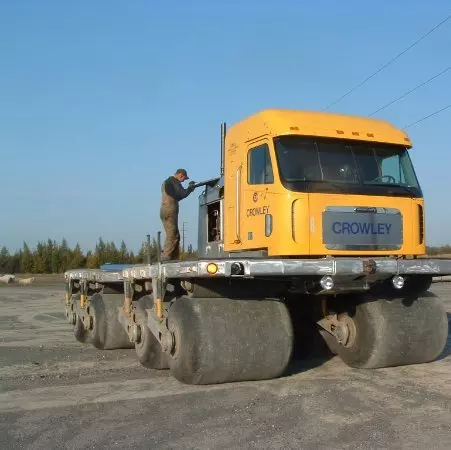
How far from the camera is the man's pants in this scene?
10.2m

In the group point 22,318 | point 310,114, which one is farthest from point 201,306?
point 22,318

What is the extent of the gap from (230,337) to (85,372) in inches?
103

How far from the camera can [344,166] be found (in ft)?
26.1

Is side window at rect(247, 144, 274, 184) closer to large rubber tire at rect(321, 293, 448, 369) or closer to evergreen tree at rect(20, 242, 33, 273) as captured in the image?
large rubber tire at rect(321, 293, 448, 369)

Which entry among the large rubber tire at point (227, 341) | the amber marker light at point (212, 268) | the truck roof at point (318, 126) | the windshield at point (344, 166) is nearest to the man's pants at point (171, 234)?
the truck roof at point (318, 126)

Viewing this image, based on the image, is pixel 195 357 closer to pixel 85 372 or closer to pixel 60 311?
pixel 85 372

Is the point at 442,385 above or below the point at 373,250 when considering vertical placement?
below

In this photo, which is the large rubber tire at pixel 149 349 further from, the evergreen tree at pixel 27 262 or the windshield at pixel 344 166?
the evergreen tree at pixel 27 262

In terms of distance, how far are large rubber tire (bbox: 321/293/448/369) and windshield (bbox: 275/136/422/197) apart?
1.54 metres

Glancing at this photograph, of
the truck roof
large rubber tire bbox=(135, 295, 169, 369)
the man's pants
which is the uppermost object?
the truck roof

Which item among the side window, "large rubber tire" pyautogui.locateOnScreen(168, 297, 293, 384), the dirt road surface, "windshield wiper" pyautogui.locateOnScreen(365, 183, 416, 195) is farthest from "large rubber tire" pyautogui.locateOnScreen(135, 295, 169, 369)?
"windshield wiper" pyautogui.locateOnScreen(365, 183, 416, 195)

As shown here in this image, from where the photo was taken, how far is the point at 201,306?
24.4 ft

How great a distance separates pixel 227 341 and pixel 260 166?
2263mm

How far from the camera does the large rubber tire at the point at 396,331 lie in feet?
26.8
